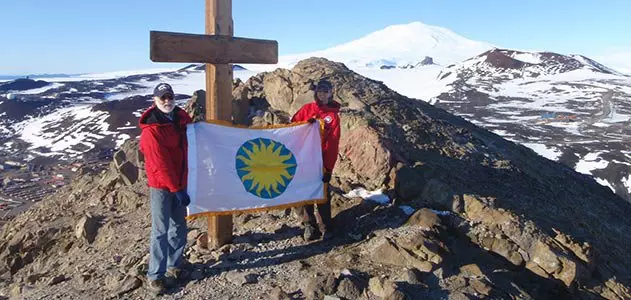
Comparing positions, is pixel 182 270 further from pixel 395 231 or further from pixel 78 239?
pixel 78 239

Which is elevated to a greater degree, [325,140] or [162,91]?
[162,91]

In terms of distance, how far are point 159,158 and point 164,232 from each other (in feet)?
2.15

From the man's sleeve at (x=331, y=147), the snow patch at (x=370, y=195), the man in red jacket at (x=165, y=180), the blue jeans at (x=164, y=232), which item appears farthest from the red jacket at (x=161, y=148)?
the snow patch at (x=370, y=195)

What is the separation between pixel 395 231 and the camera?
5.25 meters

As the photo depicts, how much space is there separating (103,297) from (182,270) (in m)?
0.71

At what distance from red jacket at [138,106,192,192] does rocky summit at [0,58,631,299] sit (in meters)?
0.95

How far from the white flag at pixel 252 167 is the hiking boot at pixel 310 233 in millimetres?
258

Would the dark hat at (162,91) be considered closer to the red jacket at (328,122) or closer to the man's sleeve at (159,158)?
the man's sleeve at (159,158)

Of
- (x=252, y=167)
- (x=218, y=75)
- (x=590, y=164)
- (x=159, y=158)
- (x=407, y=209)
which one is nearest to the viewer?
(x=159, y=158)

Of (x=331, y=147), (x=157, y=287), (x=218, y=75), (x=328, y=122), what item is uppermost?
(x=218, y=75)

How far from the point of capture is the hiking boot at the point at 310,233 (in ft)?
17.5

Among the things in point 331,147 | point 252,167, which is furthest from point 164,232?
point 331,147

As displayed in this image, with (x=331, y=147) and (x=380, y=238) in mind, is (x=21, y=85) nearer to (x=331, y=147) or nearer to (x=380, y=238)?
(x=331, y=147)

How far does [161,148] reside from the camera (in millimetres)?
4273
